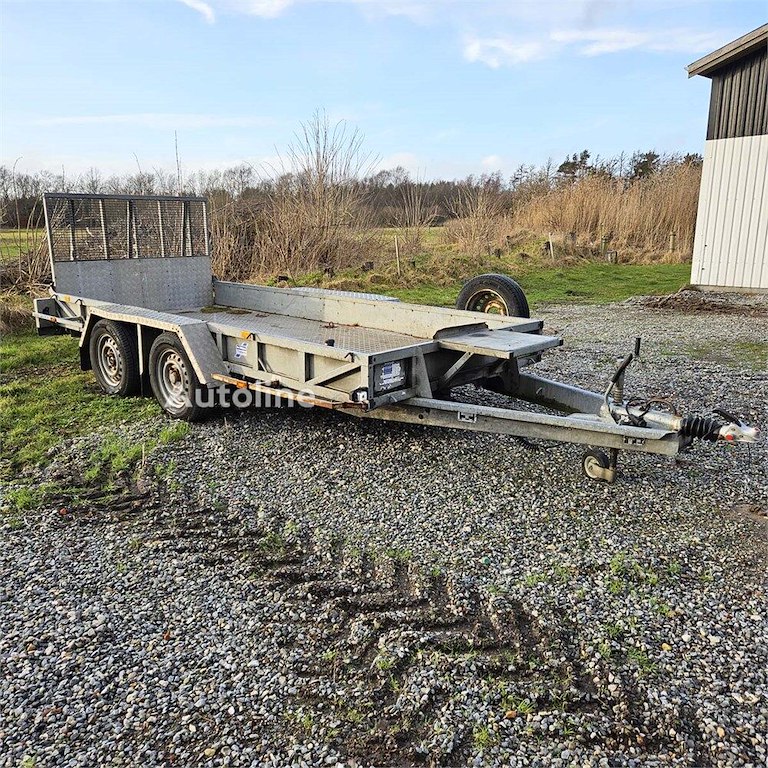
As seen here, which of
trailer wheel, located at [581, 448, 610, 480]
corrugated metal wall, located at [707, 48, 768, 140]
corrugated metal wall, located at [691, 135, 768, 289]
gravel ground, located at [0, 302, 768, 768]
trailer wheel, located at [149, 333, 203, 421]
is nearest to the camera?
gravel ground, located at [0, 302, 768, 768]

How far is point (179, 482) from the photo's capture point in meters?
5.00

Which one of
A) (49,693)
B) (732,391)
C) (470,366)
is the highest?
(470,366)

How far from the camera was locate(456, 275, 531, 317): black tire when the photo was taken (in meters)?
6.99

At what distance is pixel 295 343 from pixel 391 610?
2316 millimetres

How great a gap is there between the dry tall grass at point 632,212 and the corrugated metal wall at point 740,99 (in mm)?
7890

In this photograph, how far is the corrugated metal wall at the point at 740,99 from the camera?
14539mm

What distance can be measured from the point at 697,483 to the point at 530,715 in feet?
9.28

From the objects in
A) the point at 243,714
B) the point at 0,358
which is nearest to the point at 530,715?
the point at 243,714

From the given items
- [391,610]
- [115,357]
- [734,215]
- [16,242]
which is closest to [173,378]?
[115,357]

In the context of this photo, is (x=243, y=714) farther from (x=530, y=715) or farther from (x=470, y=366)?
(x=470, y=366)

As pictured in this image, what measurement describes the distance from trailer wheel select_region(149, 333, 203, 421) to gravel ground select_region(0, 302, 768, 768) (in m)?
0.51

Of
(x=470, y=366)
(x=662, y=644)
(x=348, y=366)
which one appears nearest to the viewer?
(x=662, y=644)

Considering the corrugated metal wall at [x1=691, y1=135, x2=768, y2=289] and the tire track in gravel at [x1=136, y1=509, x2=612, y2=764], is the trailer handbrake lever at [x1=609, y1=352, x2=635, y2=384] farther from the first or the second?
the corrugated metal wall at [x1=691, y1=135, x2=768, y2=289]

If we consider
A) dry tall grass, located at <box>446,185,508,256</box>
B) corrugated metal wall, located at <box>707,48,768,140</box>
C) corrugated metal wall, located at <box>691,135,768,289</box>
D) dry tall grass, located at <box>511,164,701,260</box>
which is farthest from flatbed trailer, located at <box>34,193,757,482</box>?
dry tall grass, located at <box>511,164,701,260</box>
